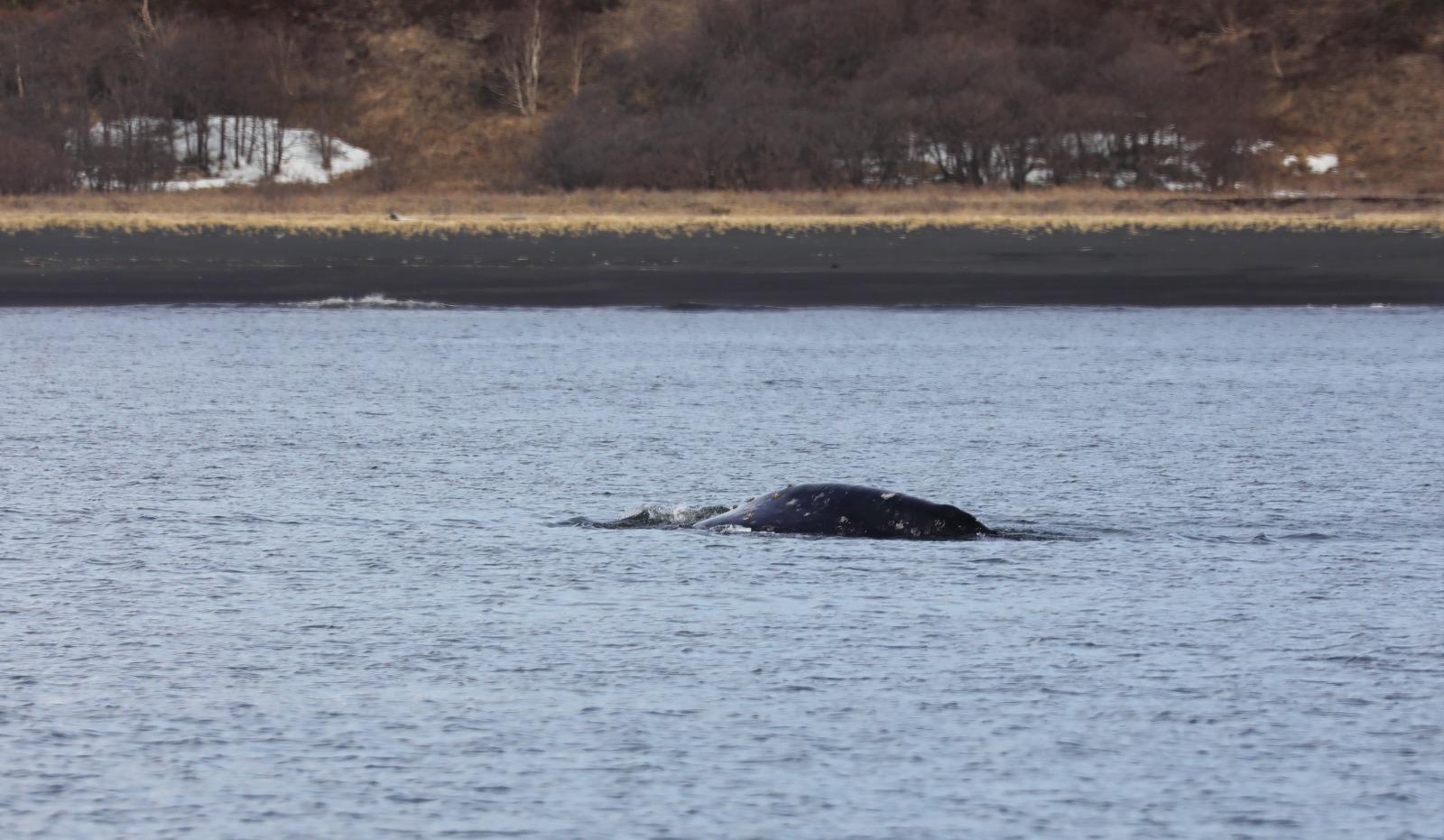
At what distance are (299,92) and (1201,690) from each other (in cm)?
9090

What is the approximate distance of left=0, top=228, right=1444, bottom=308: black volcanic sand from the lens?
33656 mm

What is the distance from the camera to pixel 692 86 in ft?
290

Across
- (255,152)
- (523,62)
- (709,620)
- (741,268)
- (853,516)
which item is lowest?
(709,620)

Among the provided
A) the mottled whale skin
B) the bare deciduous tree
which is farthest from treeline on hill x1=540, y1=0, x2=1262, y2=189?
the mottled whale skin

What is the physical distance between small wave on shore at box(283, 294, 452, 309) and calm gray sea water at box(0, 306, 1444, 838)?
1225 cm

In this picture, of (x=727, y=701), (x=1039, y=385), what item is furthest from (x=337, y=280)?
(x=727, y=701)

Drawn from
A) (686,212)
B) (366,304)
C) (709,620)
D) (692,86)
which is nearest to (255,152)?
(692,86)

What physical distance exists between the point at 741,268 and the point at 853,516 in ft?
90.1

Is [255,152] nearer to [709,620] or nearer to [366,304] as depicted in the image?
[366,304]

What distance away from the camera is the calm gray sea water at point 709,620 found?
7.11m

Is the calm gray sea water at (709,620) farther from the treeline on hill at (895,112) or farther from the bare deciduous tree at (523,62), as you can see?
the bare deciduous tree at (523,62)

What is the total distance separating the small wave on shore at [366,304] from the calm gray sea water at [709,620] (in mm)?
12249

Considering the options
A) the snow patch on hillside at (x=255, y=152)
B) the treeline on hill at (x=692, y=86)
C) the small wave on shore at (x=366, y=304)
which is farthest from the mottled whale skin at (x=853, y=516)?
the snow patch on hillside at (x=255, y=152)

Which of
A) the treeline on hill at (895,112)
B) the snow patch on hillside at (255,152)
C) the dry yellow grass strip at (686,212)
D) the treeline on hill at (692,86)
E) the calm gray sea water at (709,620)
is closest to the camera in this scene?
the calm gray sea water at (709,620)
